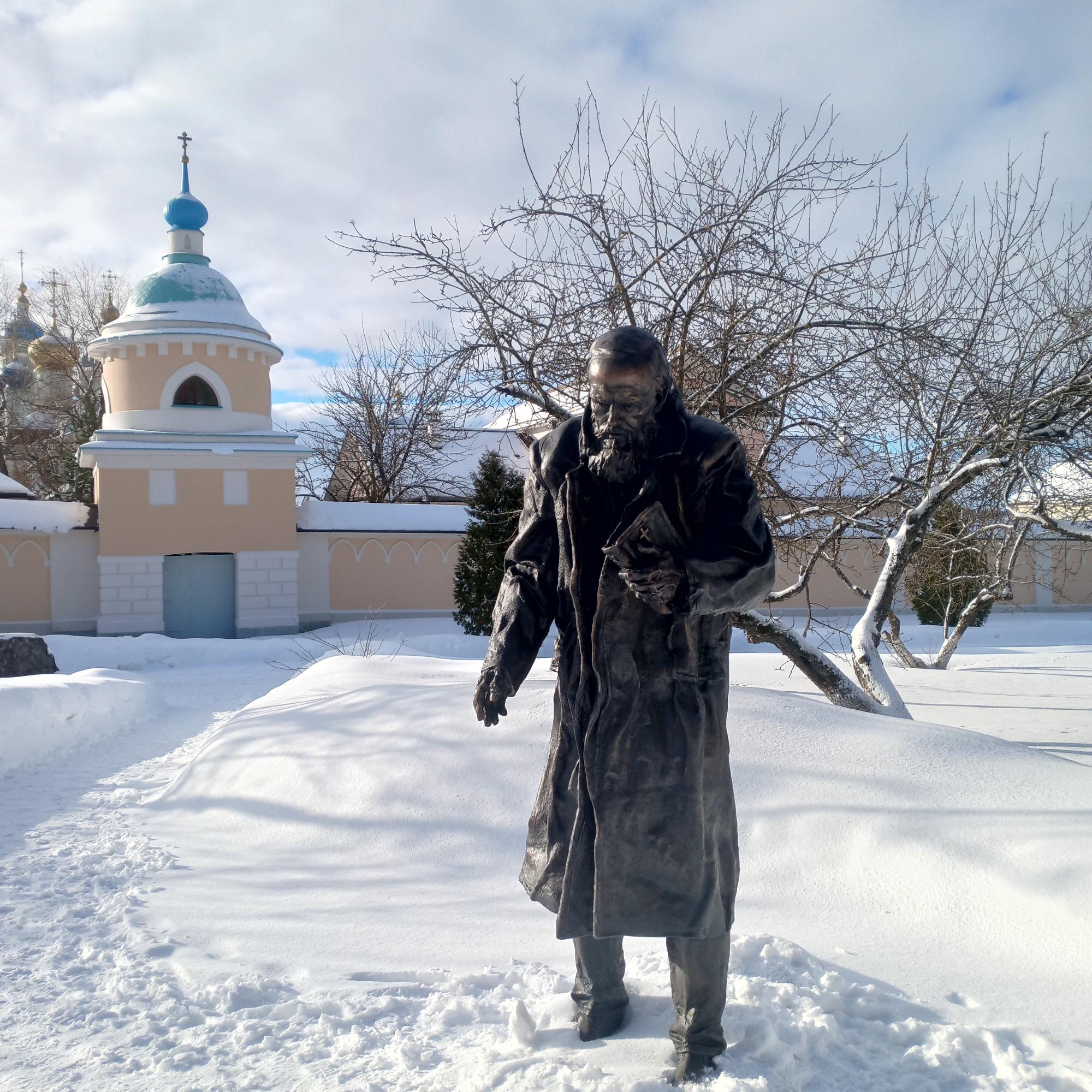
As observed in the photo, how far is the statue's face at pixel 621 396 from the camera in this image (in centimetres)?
244

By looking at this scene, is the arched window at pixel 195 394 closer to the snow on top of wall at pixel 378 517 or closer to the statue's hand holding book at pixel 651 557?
the snow on top of wall at pixel 378 517

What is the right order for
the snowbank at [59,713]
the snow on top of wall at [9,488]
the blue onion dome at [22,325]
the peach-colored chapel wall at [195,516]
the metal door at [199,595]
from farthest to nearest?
the blue onion dome at [22,325], the snow on top of wall at [9,488], the metal door at [199,595], the peach-colored chapel wall at [195,516], the snowbank at [59,713]

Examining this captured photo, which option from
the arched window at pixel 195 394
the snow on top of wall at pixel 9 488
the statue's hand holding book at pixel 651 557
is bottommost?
the statue's hand holding book at pixel 651 557

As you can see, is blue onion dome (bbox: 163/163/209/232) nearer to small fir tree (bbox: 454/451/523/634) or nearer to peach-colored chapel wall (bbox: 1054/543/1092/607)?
small fir tree (bbox: 454/451/523/634)

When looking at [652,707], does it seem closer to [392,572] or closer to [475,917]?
[475,917]

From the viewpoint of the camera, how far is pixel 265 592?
18859 millimetres

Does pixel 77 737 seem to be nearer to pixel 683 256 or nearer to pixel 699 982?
pixel 683 256

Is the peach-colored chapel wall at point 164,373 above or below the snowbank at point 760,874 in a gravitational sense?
above

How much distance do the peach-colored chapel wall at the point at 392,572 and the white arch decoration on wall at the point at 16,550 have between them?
18.7 feet

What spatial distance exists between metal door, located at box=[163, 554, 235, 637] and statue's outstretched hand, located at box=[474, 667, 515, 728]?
17.5m

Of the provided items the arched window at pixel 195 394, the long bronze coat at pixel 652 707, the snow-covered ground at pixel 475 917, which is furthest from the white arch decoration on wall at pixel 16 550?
the long bronze coat at pixel 652 707

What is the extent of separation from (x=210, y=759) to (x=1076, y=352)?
7168 millimetres

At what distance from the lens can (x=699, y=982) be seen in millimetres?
2508

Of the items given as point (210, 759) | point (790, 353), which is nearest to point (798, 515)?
point (790, 353)
